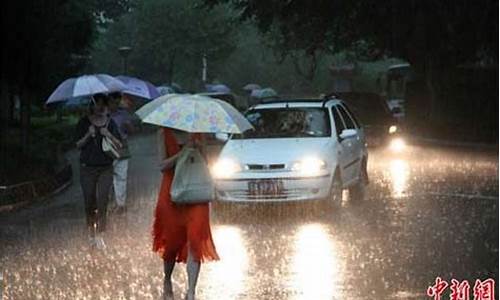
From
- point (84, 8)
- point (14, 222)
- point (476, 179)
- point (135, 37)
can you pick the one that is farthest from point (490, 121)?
point (135, 37)

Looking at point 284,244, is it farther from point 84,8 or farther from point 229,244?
point 84,8

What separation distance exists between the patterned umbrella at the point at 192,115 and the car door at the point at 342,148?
21.4ft

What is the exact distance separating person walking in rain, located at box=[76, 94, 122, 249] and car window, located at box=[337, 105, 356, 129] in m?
5.65

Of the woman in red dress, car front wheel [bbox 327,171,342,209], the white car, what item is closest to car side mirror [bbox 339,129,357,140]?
the white car

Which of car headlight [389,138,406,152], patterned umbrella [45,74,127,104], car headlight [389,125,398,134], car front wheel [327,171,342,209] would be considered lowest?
car headlight [389,138,406,152]

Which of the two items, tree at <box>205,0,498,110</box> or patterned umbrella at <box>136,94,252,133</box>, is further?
tree at <box>205,0,498,110</box>

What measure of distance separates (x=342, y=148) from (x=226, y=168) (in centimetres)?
192

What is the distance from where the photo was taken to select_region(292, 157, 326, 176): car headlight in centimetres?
1355

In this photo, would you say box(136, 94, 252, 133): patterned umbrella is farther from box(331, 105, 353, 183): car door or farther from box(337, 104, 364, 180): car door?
box(337, 104, 364, 180): car door

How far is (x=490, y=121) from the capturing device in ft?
120

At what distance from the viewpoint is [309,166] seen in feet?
Result: 44.6

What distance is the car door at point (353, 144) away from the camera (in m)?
15.3

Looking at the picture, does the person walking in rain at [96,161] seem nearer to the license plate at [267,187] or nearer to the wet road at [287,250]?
the wet road at [287,250]

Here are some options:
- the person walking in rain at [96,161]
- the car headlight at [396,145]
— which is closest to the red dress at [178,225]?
the person walking in rain at [96,161]
